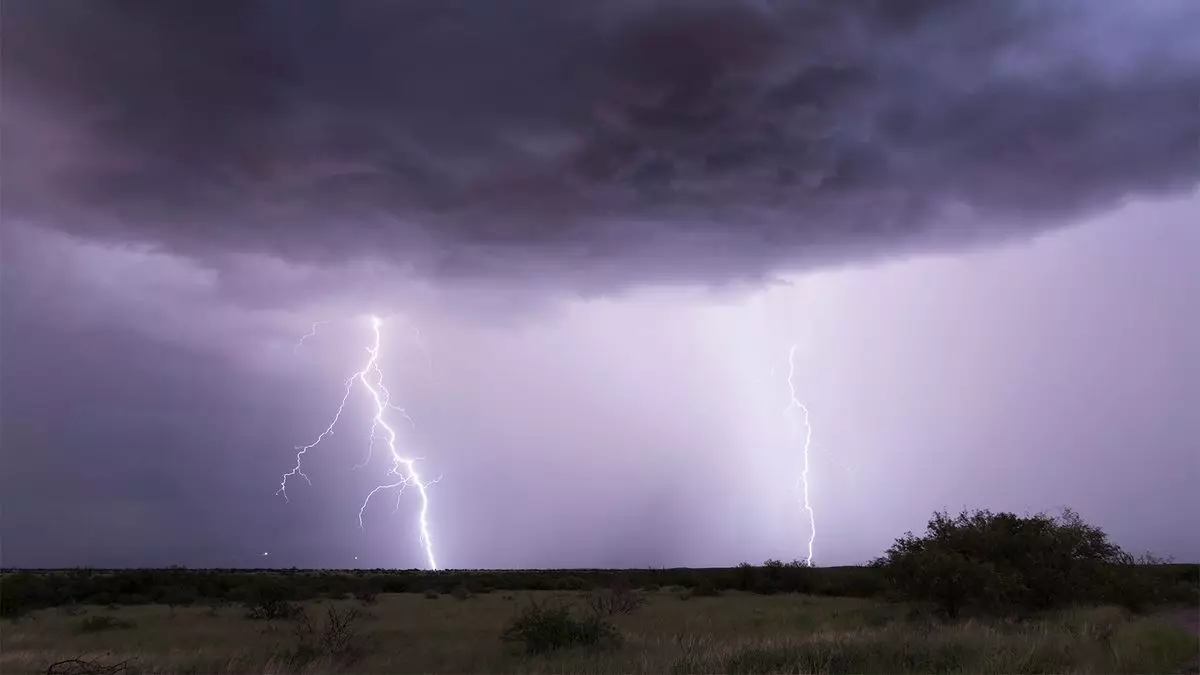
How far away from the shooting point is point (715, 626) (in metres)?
22.2

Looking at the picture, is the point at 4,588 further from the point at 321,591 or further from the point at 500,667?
the point at 500,667

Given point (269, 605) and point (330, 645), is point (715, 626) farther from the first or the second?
point (269, 605)

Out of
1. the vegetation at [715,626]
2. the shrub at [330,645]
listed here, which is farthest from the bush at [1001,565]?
the shrub at [330,645]

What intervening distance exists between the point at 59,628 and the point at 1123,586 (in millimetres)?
34941

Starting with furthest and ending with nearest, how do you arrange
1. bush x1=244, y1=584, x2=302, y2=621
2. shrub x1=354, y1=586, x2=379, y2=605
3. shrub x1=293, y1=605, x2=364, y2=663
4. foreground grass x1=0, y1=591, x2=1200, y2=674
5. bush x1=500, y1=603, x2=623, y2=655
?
shrub x1=354, y1=586, x2=379, y2=605 → bush x1=244, y1=584, x2=302, y2=621 → bush x1=500, y1=603, x2=623, y2=655 → shrub x1=293, y1=605, x2=364, y2=663 → foreground grass x1=0, y1=591, x2=1200, y2=674

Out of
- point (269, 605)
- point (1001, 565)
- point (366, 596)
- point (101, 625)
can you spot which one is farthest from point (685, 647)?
point (366, 596)

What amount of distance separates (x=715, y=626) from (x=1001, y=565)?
960cm

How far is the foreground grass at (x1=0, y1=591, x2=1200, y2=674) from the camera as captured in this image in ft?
38.9

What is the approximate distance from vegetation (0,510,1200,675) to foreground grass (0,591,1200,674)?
5 cm

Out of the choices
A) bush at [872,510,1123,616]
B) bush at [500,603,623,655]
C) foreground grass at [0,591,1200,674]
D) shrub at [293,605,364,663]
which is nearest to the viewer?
foreground grass at [0,591,1200,674]

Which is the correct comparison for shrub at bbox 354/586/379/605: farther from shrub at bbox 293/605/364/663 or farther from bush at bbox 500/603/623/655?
bush at bbox 500/603/623/655

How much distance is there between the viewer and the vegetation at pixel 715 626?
40.5 ft

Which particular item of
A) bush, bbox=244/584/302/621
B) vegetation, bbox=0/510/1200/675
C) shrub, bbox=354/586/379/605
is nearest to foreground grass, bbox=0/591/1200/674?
vegetation, bbox=0/510/1200/675

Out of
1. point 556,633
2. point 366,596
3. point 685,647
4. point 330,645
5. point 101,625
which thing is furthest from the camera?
point 366,596
